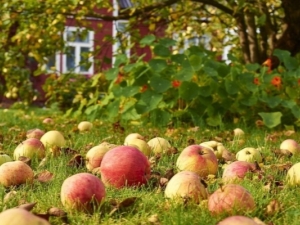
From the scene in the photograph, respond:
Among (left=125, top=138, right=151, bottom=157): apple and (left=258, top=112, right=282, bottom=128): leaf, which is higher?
(left=125, top=138, right=151, bottom=157): apple

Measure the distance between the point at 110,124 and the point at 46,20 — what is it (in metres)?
1.59

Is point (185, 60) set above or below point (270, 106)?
above

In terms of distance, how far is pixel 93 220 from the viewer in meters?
2.05

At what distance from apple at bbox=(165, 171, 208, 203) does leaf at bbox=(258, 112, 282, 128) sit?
3.31 metres

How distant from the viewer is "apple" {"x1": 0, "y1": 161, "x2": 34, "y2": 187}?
263 cm

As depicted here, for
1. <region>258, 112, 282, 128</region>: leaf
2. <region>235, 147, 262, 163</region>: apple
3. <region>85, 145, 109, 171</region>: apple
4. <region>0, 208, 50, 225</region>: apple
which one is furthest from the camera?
<region>258, 112, 282, 128</region>: leaf

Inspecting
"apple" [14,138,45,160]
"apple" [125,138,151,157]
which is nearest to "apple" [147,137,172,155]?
"apple" [125,138,151,157]

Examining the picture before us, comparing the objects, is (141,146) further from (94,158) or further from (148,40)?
(148,40)

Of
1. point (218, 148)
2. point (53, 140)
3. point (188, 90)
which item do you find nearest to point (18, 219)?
point (218, 148)

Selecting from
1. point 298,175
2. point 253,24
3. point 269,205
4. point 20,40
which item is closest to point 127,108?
point 20,40

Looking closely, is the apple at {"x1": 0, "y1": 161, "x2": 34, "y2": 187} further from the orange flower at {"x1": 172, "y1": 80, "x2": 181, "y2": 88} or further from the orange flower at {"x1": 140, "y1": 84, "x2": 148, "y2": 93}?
the orange flower at {"x1": 140, "y1": 84, "x2": 148, "y2": 93}

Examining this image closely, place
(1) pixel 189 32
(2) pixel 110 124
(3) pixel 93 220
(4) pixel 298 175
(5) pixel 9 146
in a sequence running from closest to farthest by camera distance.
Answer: (3) pixel 93 220
(4) pixel 298 175
(5) pixel 9 146
(2) pixel 110 124
(1) pixel 189 32

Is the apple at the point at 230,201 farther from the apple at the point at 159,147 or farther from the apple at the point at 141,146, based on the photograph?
the apple at the point at 159,147

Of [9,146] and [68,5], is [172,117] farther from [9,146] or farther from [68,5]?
[9,146]
